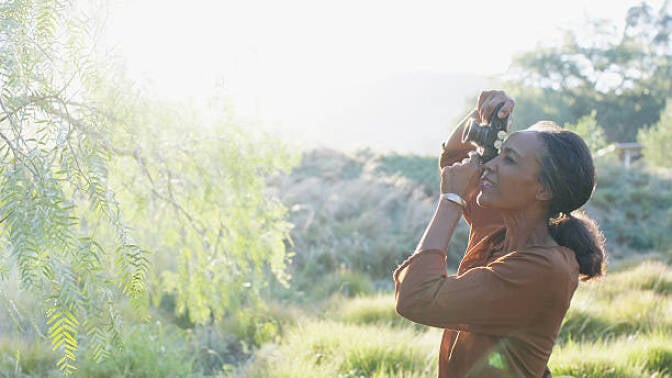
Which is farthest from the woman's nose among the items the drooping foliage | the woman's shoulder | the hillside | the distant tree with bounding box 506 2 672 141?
the distant tree with bounding box 506 2 672 141

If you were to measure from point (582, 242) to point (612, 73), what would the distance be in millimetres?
40240

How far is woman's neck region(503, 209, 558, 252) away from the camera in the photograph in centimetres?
203

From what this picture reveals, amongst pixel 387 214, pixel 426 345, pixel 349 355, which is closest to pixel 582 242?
pixel 349 355

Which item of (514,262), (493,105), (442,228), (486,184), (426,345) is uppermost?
(493,105)

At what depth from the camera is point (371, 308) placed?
21.5ft

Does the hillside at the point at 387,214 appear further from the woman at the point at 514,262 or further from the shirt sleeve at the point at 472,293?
the shirt sleeve at the point at 472,293

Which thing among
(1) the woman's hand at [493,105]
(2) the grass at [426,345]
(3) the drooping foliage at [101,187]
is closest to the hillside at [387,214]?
(2) the grass at [426,345]

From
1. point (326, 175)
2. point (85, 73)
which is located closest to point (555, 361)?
point (85, 73)

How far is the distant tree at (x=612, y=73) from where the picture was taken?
114 feet

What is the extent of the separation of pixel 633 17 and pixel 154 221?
42666 mm

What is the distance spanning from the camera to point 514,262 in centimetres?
183

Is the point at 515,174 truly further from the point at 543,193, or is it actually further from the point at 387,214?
the point at 387,214

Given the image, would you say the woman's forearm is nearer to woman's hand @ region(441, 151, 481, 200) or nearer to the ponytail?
woman's hand @ region(441, 151, 481, 200)

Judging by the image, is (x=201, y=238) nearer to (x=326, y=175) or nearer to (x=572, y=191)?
(x=572, y=191)
